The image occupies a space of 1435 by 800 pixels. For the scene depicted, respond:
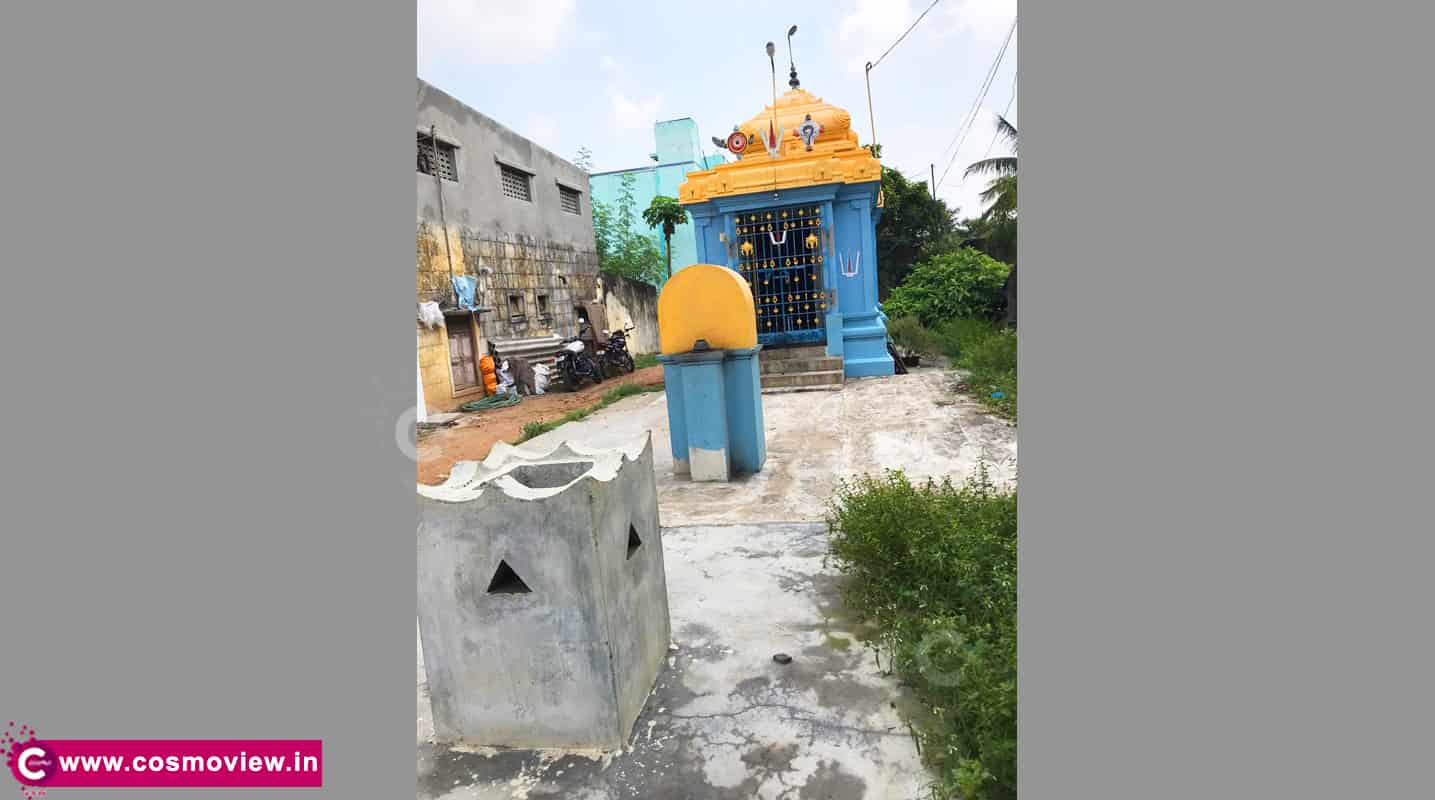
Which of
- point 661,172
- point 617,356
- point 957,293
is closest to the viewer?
point 957,293

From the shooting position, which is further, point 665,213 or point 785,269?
point 665,213

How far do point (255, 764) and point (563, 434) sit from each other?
713 cm

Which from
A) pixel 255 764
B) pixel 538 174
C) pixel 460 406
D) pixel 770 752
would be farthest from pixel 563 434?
pixel 538 174

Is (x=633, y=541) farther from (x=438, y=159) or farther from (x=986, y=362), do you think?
(x=438, y=159)

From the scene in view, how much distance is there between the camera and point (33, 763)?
805 millimetres

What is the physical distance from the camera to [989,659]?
A: 2.14 metres

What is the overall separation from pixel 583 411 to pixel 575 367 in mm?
3690

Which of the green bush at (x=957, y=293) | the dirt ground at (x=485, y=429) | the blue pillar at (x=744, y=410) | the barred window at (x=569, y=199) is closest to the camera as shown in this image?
the blue pillar at (x=744, y=410)

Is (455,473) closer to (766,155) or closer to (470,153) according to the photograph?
(766,155)

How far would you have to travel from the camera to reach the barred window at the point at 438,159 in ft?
36.1

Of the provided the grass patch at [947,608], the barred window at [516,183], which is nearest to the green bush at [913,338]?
the barred window at [516,183]

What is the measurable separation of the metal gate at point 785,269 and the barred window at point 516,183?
601 cm

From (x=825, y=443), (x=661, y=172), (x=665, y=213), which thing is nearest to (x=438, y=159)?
(x=825, y=443)

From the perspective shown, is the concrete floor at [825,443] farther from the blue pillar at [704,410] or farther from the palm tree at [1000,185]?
the palm tree at [1000,185]
